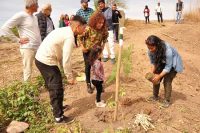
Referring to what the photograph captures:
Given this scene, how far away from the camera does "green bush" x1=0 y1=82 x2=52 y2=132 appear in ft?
19.2

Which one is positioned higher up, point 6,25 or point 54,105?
point 6,25

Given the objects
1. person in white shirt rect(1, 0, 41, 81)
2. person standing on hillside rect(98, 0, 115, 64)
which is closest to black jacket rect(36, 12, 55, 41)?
person in white shirt rect(1, 0, 41, 81)

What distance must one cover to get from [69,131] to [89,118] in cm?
57

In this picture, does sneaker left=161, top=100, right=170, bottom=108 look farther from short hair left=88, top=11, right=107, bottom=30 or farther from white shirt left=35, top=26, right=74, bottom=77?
white shirt left=35, top=26, right=74, bottom=77

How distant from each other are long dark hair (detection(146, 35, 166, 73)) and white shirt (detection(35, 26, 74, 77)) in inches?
50.7

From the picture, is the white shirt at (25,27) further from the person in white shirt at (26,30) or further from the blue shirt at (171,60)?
the blue shirt at (171,60)

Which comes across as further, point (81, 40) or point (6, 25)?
point (81, 40)

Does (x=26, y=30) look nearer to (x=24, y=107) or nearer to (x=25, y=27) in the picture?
(x=25, y=27)

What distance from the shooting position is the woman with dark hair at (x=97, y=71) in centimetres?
582

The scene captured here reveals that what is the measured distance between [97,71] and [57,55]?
0.90 metres

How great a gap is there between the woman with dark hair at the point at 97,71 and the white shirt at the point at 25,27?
3.34ft

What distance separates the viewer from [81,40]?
642 cm

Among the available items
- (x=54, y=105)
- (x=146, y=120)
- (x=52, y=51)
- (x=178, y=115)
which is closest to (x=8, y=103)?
(x=54, y=105)

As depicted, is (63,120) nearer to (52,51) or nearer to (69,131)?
(69,131)
